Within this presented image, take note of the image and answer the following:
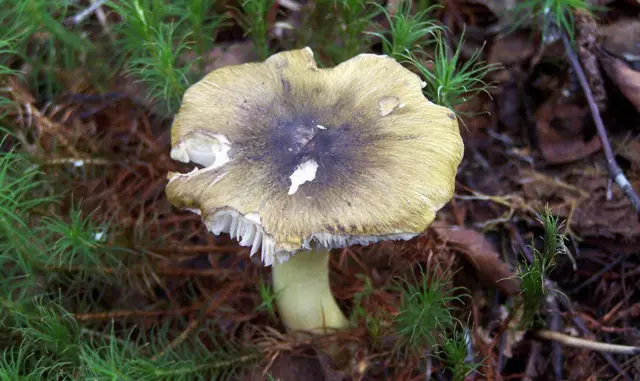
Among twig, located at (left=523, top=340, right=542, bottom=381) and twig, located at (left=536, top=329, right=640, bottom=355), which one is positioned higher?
twig, located at (left=536, top=329, right=640, bottom=355)

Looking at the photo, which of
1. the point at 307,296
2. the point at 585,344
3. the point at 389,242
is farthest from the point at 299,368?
the point at 585,344

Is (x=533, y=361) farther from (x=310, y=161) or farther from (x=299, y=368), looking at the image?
(x=310, y=161)

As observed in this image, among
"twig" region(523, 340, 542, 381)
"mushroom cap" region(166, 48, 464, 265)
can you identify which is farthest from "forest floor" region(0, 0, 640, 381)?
"mushroom cap" region(166, 48, 464, 265)

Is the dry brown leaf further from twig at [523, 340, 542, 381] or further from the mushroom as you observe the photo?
the mushroom

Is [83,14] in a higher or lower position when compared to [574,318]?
higher

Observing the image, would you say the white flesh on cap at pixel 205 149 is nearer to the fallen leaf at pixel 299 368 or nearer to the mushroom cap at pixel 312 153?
the mushroom cap at pixel 312 153

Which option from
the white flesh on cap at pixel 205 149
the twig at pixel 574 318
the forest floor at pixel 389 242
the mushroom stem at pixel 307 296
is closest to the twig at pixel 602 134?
the forest floor at pixel 389 242
